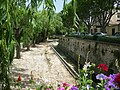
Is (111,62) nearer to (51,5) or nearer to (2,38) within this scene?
(51,5)

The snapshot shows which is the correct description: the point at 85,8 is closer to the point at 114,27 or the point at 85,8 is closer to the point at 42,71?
the point at 114,27

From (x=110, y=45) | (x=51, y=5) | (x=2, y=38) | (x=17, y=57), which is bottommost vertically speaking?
(x=17, y=57)

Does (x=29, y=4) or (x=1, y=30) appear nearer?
(x=1, y=30)

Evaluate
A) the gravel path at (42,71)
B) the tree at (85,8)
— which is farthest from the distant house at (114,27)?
the gravel path at (42,71)

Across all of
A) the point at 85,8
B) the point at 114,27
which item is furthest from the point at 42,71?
the point at 114,27

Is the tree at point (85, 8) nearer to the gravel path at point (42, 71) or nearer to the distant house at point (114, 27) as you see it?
the distant house at point (114, 27)

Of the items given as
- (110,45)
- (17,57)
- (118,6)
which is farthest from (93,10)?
(110,45)

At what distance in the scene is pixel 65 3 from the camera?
399 centimetres

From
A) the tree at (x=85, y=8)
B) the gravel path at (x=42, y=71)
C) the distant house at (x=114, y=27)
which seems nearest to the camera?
the gravel path at (x=42, y=71)

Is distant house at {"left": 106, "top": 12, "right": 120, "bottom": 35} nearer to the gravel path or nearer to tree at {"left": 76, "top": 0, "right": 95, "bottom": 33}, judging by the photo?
tree at {"left": 76, "top": 0, "right": 95, "bottom": 33}

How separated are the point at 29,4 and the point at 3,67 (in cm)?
155

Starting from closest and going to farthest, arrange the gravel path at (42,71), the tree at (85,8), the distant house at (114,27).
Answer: the gravel path at (42,71) < the tree at (85,8) < the distant house at (114,27)

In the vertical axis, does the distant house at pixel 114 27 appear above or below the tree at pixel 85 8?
below

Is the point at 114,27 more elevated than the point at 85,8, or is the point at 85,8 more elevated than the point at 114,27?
the point at 85,8
